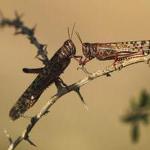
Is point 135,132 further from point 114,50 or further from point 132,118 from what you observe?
point 114,50

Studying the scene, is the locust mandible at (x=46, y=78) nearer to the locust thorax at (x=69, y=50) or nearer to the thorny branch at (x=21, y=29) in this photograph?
the locust thorax at (x=69, y=50)

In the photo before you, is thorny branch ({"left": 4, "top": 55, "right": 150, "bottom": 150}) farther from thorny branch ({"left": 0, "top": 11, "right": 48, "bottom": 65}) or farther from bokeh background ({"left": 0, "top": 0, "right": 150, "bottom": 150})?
bokeh background ({"left": 0, "top": 0, "right": 150, "bottom": 150})

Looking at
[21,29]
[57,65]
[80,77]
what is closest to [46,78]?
[57,65]

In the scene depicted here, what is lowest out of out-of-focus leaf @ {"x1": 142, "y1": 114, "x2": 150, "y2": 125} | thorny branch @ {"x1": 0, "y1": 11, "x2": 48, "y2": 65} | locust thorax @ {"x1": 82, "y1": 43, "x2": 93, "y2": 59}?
thorny branch @ {"x1": 0, "y1": 11, "x2": 48, "y2": 65}

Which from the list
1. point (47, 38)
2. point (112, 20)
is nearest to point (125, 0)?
point (112, 20)

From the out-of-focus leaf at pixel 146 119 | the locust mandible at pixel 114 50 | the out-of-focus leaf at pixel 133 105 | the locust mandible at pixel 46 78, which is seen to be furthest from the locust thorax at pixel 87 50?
the out-of-focus leaf at pixel 146 119

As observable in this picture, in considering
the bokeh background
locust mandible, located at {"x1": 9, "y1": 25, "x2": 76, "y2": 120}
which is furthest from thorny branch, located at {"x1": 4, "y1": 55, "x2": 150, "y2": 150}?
the bokeh background
